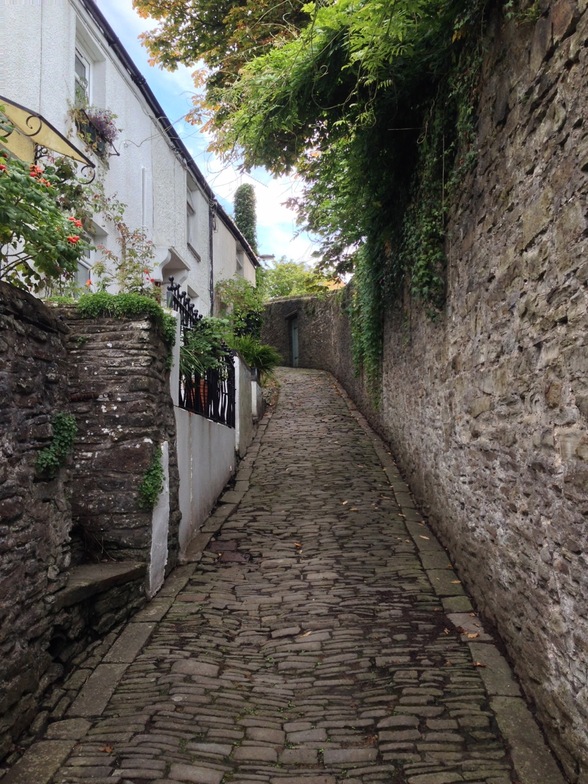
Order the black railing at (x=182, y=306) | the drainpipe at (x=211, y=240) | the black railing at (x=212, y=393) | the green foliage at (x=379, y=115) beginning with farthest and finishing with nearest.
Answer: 1. the drainpipe at (x=211, y=240)
2. the black railing at (x=212, y=393)
3. the black railing at (x=182, y=306)
4. the green foliage at (x=379, y=115)

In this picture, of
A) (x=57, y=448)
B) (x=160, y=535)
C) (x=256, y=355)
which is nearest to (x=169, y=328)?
(x=160, y=535)

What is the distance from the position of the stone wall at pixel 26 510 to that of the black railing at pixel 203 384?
8.24 ft

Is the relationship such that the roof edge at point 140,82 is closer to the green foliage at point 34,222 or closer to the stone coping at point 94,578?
the green foliage at point 34,222

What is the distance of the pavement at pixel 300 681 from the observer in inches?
121

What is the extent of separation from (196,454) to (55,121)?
14.6 feet

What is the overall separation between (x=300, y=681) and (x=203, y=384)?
13.9ft

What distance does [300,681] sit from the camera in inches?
154

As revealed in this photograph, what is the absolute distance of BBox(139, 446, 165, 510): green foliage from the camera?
4988 mm

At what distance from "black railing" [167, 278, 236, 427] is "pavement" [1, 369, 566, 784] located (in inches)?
59.4

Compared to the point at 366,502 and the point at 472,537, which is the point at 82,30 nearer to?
the point at 366,502

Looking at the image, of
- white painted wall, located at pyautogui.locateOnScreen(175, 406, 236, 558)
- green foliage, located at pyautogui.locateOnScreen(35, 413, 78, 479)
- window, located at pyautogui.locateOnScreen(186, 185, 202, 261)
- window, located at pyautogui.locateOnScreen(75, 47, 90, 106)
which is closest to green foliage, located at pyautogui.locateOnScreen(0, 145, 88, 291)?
green foliage, located at pyautogui.locateOnScreen(35, 413, 78, 479)

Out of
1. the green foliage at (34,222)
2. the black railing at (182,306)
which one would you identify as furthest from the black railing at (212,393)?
the green foliage at (34,222)

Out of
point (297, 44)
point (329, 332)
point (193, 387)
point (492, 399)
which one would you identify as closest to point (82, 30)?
point (297, 44)

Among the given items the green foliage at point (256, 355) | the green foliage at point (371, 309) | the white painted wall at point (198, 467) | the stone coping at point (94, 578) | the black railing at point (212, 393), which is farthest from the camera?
the green foliage at point (256, 355)
